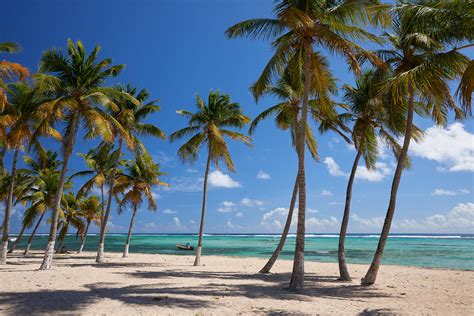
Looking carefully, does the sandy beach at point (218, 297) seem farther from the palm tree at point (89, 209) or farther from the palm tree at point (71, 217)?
the palm tree at point (89, 209)

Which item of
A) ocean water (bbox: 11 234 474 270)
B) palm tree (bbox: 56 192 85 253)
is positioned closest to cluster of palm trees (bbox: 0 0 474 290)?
palm tree (bbox: 56 192 85 253)

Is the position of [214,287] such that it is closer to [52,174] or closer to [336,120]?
[336,120]

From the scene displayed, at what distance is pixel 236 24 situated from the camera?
11.8 m

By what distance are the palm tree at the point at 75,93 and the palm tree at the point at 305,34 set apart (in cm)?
713

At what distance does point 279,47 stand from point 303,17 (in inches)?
77.6

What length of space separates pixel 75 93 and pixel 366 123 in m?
13.2

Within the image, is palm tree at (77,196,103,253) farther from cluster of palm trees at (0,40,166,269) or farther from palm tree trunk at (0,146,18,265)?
palm tree trunk at (0,146,18,265)

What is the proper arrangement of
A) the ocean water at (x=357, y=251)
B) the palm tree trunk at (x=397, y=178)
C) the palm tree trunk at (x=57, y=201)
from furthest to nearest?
1. the ocean water at (x=357, y=251)
2. the palm tree trunk at (x=57, y=201)
3. the palm tree trunk at (x=397, y=178)

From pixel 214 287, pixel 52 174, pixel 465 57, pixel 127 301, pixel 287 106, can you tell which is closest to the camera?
pixel 127 301

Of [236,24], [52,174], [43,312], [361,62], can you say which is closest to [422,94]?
[361,62]

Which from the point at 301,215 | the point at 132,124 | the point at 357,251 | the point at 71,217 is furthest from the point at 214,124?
the point at 357,251

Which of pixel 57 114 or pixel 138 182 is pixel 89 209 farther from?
pixel 57 114

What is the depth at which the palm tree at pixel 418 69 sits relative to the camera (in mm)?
8938

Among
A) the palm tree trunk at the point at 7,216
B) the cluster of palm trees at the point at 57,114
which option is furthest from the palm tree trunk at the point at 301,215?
the palm tree trunk at the point at 7,216
